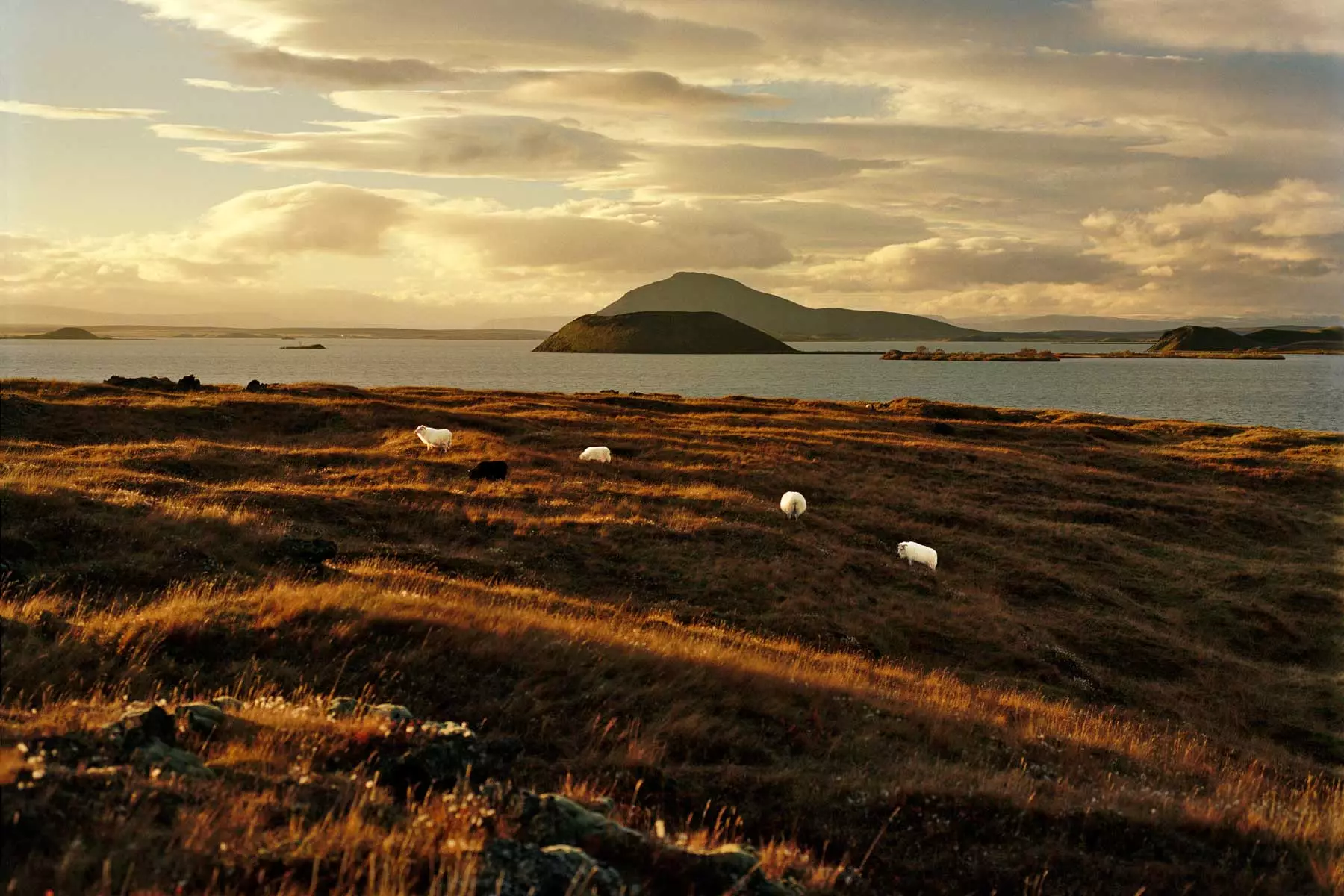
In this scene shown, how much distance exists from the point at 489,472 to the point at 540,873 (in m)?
29.8

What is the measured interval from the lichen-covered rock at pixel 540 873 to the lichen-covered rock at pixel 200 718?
401 centimetres

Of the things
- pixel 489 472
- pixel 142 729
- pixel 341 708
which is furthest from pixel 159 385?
pixel 142 729

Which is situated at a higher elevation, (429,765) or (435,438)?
(435,438)

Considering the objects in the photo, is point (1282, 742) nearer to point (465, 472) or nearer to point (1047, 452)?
point (465, 472)

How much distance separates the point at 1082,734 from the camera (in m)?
14.8

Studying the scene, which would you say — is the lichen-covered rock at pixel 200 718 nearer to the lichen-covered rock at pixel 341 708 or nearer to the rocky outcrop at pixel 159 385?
the lichen-covered rock at pixel 341 708

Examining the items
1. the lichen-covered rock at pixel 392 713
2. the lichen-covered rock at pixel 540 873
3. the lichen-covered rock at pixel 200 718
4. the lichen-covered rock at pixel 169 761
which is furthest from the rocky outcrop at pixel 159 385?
the lichen-covered rock at pixel 540 873

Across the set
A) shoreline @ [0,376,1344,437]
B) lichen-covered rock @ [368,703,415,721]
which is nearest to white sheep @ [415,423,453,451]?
shoreline @ [0,376,1344,437]

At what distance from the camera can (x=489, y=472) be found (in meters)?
35.1

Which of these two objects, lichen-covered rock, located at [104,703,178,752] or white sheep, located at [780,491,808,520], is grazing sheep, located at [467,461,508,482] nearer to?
white sheep, located at [780,491,808,520]

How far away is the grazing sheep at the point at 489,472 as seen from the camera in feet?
114

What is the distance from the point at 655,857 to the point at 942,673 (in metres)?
15.1

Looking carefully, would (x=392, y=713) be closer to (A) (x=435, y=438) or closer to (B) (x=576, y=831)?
(B) (x=576, y=831)

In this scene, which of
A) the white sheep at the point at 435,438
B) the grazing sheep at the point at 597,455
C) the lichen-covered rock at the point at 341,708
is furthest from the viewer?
the grazing sheep at the point at 597,455
